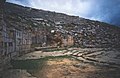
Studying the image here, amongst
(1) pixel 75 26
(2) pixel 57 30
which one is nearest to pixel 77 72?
(2) pixel 57 30

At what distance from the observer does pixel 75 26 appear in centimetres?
2019

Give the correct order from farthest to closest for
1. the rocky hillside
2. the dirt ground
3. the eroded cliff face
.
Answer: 1. the rocky hillside
2. the eroded cliff face
3. the dirt ground

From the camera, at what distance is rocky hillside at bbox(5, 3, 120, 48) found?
17266mm

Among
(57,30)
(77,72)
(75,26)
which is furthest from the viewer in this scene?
(75,26)

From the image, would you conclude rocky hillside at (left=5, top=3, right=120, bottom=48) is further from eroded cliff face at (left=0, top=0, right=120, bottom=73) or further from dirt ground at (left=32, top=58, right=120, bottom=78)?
dirt ground at (left=32, top=58, right=120, bottom=78)

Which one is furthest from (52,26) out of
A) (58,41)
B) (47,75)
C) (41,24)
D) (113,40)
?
(47,75)

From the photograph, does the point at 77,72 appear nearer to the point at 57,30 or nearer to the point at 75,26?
the point at 57,30

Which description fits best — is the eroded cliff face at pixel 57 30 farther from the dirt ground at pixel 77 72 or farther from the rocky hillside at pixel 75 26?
the dirt ground at pixel 77 72

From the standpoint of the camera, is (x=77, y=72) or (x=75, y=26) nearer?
(x=77, y=72)

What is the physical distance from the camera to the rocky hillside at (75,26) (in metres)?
17.3

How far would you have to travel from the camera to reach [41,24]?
17500 mm

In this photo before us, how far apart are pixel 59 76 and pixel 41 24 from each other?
11501 mm

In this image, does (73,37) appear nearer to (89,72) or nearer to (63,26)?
(63,26)

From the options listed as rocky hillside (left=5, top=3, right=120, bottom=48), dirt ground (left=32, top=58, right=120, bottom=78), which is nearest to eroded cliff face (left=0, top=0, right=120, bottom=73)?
rocky hillside (left=5, top=3, right=120, bottom=48)
